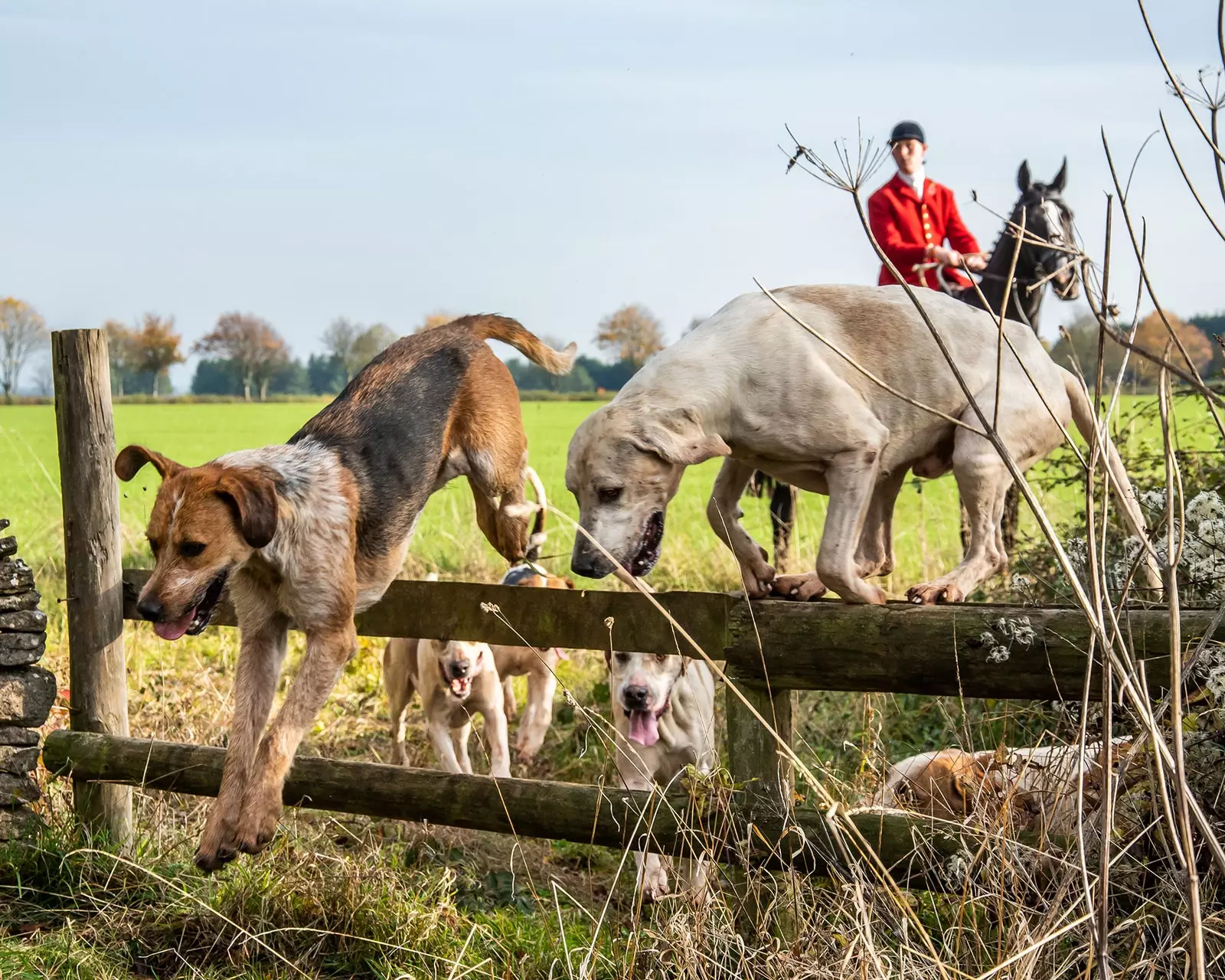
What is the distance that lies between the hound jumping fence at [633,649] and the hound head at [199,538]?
71cm

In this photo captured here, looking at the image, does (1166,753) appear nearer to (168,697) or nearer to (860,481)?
(860,481)

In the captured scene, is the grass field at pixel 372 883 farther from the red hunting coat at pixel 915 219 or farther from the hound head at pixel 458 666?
the red hunting coat at pixel 915 219

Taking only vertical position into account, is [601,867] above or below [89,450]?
below

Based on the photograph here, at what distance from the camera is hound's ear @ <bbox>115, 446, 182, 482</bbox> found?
3.53 meters

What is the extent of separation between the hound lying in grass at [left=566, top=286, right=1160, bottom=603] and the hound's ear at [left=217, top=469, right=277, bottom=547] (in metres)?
0.91

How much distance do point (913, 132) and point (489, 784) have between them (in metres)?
6.05

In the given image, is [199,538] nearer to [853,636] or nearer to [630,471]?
[630,471]

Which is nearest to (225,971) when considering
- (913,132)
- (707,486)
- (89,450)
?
(89,450)

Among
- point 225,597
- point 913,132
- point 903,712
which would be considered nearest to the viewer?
point 225,597

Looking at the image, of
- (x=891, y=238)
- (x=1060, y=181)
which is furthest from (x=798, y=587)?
(x=1060, y=181)

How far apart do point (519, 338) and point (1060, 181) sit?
616 cm

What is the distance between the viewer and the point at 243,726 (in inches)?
140

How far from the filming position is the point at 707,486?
19.6 meters

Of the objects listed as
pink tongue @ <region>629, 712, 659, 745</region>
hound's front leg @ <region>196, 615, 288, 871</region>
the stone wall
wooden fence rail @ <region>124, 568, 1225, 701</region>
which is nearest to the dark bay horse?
pink tongue @ <region>629, 712, 659, 745</region>
